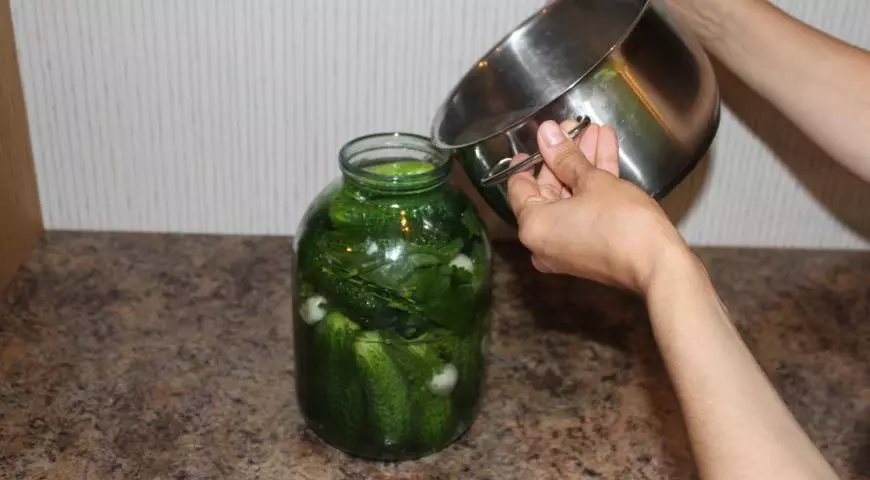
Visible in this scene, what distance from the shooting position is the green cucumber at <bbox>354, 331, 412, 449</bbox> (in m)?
0.81

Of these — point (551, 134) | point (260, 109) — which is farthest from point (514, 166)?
point (260, 109)

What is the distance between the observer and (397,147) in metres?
0.88

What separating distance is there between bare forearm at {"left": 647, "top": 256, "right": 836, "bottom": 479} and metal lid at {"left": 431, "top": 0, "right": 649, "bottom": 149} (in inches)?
12.2

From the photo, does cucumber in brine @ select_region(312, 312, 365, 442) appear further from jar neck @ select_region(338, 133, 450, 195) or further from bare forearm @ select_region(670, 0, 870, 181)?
bare forearm @ select_region(670, 0, 870, 181)

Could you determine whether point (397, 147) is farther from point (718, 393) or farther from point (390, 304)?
point (718, 393)

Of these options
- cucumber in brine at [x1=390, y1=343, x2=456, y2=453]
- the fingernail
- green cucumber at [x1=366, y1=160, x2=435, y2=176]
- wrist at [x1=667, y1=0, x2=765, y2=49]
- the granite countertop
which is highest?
wrist at [x1=667, y1=0, x2=765, y2=49]

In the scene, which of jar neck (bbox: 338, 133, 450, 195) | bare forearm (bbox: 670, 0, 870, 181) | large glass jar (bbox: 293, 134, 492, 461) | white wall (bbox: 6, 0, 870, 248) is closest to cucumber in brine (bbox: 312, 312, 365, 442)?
large glass jar (bbox: 293, 134, 492, 461)

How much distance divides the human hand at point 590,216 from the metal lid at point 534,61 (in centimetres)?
12

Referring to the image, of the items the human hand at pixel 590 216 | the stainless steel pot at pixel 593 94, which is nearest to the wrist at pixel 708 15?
the stainless steel pot at pixel 593 94

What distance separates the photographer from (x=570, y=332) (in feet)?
3.42

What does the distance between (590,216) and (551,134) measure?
0.09m

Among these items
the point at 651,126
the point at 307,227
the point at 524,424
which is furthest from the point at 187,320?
the point at 651,126

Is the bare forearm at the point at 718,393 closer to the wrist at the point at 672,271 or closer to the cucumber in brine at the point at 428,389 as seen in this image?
the wrist at the point at 672,271

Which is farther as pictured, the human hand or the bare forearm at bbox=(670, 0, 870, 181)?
the bare forearm at bbox=(670, 0, 870, 181)
